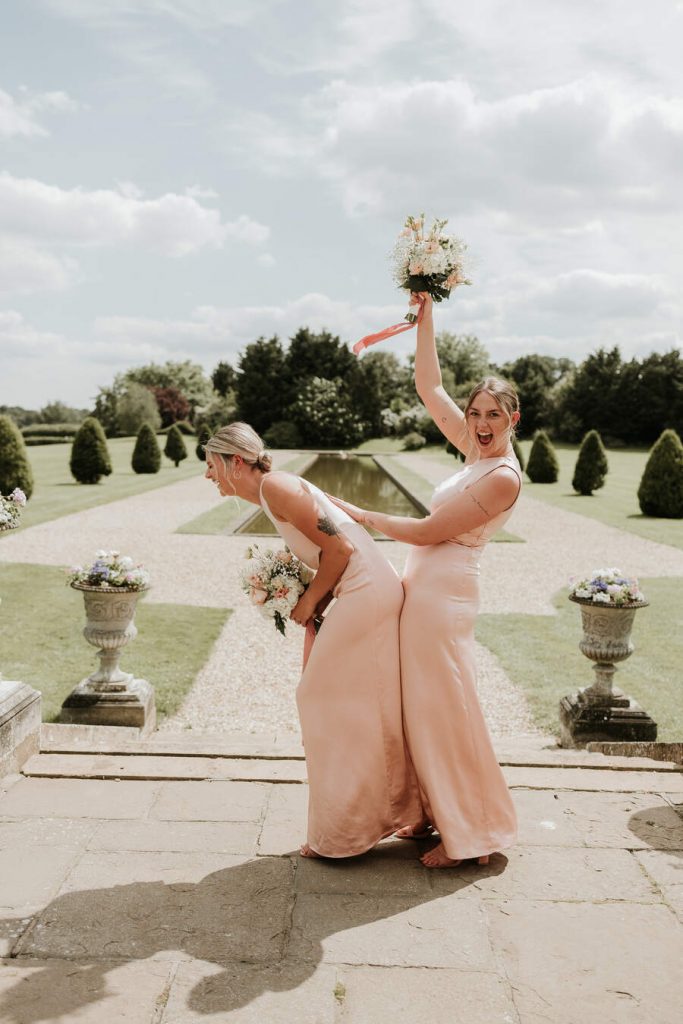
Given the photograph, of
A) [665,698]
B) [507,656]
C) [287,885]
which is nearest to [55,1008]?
[287,885]

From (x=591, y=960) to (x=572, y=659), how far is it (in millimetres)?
5028

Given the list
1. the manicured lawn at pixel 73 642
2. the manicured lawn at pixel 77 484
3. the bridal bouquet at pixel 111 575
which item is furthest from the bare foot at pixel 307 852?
the manicured lawn at pixel 77 484

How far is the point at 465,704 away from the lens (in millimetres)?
3305

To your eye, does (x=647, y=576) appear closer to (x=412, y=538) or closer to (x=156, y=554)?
(x=156, y=554)

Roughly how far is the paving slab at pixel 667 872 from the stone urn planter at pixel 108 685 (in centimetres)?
334

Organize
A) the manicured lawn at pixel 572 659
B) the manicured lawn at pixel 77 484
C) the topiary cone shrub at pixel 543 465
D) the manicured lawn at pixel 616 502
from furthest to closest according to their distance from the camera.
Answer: the topiary cone shrub at pixel 543 465, the manicured lawn at pixel 77 484, the manicured lawn at pixel 616 502, the manicured lawn at pixel 572 659

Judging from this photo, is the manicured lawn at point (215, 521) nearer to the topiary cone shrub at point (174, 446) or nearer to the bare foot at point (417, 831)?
the bare foot at point (417, 831)

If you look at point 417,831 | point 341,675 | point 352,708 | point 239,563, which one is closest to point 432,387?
point 341,675

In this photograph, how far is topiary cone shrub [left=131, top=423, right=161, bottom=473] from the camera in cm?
2695

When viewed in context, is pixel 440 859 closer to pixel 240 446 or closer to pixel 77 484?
pixel 240 446

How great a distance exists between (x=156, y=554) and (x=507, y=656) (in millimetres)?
6263

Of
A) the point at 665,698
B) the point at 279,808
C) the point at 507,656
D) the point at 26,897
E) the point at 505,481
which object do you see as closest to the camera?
the point at 26,897

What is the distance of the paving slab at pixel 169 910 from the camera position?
8.71ft

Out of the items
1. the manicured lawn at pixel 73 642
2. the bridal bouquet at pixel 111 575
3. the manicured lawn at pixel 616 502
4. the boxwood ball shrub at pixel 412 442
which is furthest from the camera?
the boxwood ball shrub at pixel 412 442
